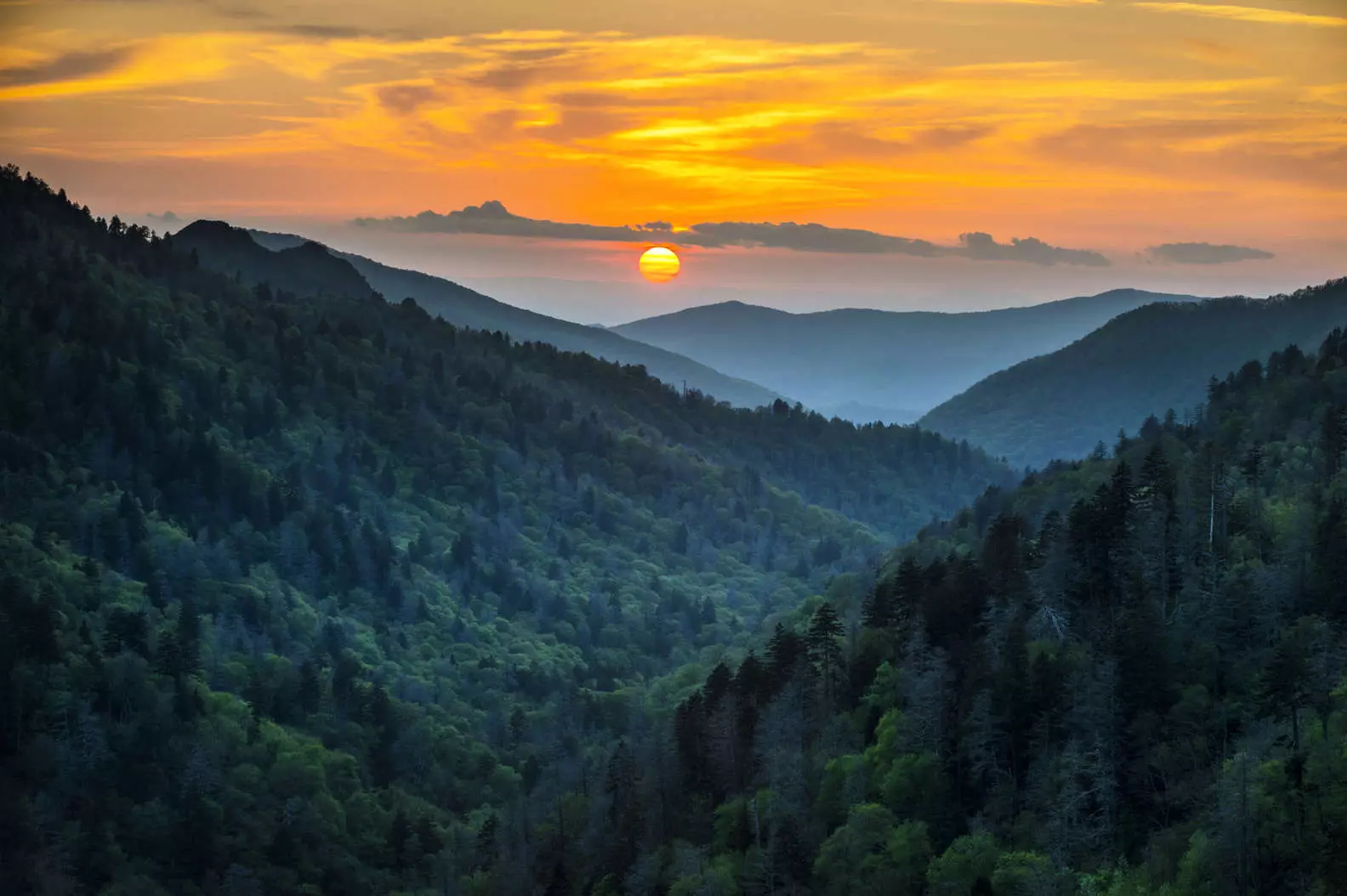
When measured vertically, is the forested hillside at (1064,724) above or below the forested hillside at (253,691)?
above

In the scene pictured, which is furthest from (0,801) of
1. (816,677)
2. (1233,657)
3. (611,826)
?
(1233,657)

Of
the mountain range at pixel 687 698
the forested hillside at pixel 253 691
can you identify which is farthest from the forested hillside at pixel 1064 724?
the forested hillside at pixel 253 691

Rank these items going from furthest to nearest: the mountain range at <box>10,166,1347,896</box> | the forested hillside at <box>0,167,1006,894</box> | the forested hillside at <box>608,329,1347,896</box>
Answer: the forested hillside at <box>0,167,1006,894</box>
the mountain range at <box>10,166,1347,896</box>
the forested hillside at <box>608,329,1347,896</box>

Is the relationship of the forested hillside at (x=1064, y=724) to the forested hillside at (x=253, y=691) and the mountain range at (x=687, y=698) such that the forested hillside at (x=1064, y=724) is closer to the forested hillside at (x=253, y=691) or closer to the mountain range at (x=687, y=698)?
the mountain range at (x=687, y=698)

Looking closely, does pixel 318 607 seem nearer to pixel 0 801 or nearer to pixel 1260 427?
pixel 0 801

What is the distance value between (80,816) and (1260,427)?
338 feet

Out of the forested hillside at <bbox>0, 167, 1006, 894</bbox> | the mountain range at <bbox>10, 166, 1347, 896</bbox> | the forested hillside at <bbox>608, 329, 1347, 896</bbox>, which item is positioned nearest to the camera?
the forested hillside at <bbox>608, 329, 1347, 896</bbox>

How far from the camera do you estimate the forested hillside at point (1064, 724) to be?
62156 millimetres

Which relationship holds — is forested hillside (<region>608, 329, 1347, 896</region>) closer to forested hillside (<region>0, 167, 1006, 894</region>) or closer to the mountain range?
the mountain range

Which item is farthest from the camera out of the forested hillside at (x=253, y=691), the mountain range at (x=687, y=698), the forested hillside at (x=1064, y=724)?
the forested hillside at (x=253, y=691)

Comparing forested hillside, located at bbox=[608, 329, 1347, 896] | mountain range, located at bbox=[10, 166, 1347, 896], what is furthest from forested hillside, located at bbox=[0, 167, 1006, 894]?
forested hillside, located at bbox=[608, 329, 1347, 896]

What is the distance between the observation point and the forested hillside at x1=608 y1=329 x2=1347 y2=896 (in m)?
62.2

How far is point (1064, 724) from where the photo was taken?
240 feet

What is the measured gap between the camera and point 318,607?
180 m
